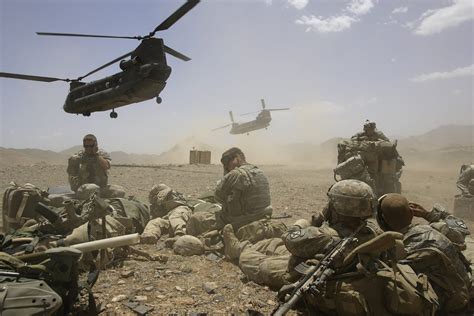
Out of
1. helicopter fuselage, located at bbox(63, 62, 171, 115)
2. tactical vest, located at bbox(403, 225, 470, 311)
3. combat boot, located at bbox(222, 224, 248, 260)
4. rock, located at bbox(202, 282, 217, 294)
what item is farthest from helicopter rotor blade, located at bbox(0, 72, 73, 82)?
tactical vest, located at bbox(403, 225, 470, 311)

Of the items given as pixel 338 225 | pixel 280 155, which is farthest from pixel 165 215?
pixel 280 155

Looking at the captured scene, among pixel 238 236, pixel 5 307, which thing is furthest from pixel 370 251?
pixel 238 236

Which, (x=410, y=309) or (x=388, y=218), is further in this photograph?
(x=388, y=218)

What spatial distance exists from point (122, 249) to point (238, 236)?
1.58 metres

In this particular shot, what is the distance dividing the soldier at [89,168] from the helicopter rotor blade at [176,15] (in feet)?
10.3

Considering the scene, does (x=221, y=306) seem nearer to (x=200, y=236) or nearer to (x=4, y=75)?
(x=200, y=236)

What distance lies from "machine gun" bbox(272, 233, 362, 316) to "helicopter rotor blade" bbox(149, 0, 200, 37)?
11.3ft

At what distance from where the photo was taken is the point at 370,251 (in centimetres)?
255

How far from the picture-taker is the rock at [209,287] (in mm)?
3706

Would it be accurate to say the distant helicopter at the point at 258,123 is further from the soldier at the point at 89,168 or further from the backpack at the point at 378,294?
the backpack at the point at 378,294

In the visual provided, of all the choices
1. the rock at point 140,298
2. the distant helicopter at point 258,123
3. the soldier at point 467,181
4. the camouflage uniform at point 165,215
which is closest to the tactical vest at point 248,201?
the camouflage uniform at point 165,215

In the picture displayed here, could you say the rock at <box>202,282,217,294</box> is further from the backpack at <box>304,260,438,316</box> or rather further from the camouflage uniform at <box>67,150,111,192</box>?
the camouflage uniform at <box>67,150,111,192</box>

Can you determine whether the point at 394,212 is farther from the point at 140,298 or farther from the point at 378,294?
the point at 140,298

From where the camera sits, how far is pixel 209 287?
12.3 ft
